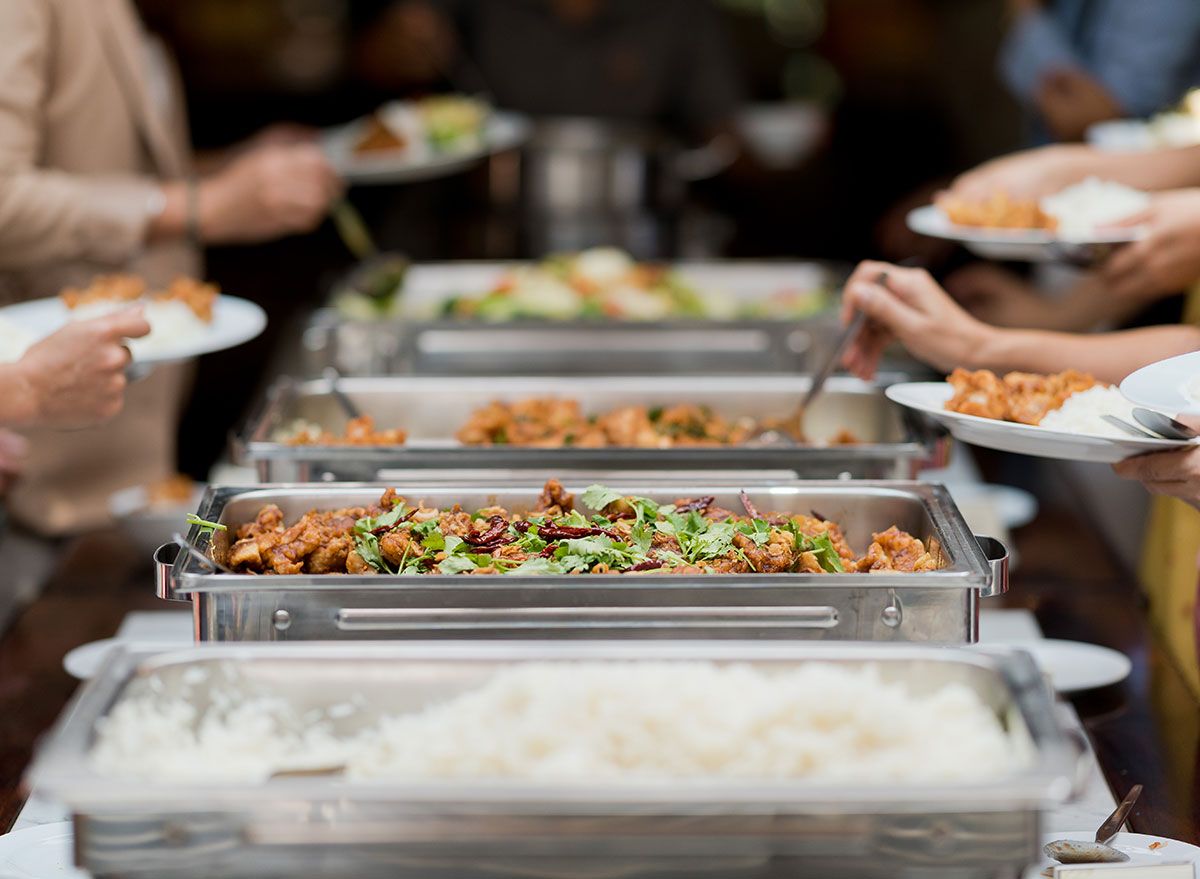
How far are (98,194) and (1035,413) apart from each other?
2043 millimetres

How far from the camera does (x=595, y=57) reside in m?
5.58

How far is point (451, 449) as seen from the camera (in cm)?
210

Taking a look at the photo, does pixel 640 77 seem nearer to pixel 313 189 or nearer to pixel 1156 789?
pixel 313 189

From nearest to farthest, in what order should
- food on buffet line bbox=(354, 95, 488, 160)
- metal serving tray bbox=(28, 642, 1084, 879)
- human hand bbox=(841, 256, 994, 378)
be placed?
metal serving tray bbox=(28, 642, 1084, 879) → human hand bbox=(841, 256, 994, 378) → food on buffet line bbox=(354, 95, 488, 160)

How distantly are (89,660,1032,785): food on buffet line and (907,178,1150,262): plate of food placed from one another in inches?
52.3

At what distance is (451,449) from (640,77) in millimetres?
3868

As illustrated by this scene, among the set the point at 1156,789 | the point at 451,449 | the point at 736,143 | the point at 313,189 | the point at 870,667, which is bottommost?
the point at 1156,789

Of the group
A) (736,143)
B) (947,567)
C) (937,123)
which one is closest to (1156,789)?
(947,567)

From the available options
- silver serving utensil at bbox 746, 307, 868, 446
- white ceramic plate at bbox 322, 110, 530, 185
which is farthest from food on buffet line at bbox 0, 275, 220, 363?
white ceramic plate at bbox 322, 110, 530, 185

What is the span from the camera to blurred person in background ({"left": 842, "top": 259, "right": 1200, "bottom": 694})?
6.73 ft

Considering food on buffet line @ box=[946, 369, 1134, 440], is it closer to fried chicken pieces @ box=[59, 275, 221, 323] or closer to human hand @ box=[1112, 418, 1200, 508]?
human hand @ box=[1112, 418, 1200, 508]

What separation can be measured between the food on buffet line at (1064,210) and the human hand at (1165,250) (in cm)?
8

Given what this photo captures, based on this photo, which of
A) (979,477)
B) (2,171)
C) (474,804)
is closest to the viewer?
(474,804)

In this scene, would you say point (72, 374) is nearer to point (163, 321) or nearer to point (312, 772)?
point (163, 321)
